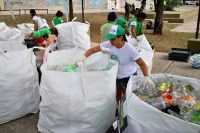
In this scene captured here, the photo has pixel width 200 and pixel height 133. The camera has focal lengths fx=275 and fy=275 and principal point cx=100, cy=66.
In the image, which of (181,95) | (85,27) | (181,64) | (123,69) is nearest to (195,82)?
(181,95)

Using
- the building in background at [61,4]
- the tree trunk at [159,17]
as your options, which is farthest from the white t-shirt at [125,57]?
the building in background at [61,4]

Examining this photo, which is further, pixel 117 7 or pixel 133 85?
pixel 117 7

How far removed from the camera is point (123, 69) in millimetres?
3334

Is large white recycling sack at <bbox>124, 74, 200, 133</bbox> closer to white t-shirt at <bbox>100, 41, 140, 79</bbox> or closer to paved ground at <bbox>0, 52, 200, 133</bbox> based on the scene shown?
white t-shirt at <bbox>100, 41, 140, 79</bbox>

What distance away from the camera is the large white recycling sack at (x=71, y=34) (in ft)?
16.3

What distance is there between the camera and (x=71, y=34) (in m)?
4.98

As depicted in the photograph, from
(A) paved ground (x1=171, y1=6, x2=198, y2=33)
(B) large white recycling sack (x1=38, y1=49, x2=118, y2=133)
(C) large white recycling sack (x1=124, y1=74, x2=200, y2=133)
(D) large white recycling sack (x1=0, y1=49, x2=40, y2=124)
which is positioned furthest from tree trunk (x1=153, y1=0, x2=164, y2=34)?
(C) large white recycling sack (x1=124, y1=74, x2=200, y2=133)

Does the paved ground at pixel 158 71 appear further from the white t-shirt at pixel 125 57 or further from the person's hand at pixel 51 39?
the person's hand at pixel 51 39

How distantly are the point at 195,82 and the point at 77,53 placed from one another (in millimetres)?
1502

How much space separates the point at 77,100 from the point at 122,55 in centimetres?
80

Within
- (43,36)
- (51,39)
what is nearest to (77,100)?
(51,39)

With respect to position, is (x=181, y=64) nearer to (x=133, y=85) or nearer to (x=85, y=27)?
(x=85, y=27)

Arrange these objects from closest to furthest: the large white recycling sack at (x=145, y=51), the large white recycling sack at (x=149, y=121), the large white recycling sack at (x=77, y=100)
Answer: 1. the large white recycling sack at (x=149, y=121)
2. the large white recycling sack at (x=77, y=100)
3. the large white recycling sack at (x=145, y=51)

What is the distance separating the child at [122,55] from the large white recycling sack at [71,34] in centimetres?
168
